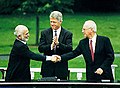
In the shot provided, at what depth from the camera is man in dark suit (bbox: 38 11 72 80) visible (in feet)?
31.3

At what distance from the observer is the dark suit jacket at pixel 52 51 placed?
9.62 meters

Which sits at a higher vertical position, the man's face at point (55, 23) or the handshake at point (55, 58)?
the man's face at point (55, 23)

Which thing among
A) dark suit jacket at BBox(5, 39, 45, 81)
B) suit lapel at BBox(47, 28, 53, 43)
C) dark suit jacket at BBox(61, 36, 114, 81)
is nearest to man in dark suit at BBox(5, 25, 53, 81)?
dark suit jacket at BBox(5, 39, 45, 81)

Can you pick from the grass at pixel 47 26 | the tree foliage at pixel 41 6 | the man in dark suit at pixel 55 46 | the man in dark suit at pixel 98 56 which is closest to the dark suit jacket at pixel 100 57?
the man in dark suit at pixel 98 56

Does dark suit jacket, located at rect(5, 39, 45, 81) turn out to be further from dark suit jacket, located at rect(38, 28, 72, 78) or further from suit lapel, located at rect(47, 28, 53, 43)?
suit lapel, located at rect(47, 28, 53, 43)

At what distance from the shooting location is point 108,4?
47781 millimetres

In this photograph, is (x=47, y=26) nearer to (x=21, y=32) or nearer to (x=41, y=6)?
(x=41, y=6)

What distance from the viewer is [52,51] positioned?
31.7ft

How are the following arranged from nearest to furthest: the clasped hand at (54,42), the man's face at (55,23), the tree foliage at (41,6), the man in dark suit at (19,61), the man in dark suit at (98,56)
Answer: the man in dark suit at (19,61), the man in dark suit at (98,56), the man's face at (55,23), the clasped hand at (54,42), the tree foliage at (41,6)

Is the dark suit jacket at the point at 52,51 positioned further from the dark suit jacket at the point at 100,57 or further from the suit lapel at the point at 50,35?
the dark suit jacket at the point at 100,57

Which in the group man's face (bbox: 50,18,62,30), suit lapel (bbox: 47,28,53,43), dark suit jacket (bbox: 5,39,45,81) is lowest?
dark suit jacket (bbox: 5,39,45,81)

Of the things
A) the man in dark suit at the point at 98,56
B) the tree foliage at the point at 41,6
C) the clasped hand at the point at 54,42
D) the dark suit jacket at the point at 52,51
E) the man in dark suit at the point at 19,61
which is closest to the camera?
the man in dark suit at the point at 19,61

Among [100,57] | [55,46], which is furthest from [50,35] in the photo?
[100,57]

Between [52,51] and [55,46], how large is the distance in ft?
0.57
